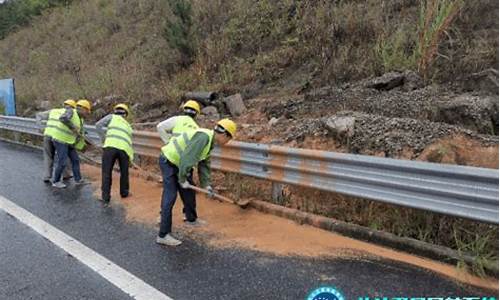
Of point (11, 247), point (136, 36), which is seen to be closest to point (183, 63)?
point (136, 36)

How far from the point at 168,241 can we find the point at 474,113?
4.09m

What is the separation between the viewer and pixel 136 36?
704 inches

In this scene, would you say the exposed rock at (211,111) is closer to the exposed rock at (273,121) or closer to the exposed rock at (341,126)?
the exposed rock at (273,121)

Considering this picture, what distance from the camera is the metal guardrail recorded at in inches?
143

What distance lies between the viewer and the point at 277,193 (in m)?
5.55

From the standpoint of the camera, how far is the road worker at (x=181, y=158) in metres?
4.59

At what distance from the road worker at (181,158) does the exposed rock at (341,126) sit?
68.7 inches

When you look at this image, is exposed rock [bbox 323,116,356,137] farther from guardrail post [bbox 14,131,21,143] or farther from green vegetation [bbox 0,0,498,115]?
guardrail post [bbox 14,131,21,143]

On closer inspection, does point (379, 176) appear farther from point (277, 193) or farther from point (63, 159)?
point (63, 159)

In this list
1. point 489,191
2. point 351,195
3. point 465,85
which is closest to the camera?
point 489,191

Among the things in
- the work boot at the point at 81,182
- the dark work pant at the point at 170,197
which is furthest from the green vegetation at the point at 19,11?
the dark work pant at the point at 170,197

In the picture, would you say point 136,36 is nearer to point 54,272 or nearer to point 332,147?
point 332,147

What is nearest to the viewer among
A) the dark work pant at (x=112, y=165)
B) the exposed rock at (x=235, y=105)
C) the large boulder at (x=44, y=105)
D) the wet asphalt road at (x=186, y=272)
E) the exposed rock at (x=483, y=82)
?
the wet asphalt road at (x=186, y=272)

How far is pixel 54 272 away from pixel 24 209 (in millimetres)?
2359
